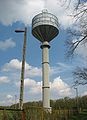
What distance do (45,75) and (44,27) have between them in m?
7.21

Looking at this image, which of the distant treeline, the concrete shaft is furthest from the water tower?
the distant treeline

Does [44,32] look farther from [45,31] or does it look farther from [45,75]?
[45,75]

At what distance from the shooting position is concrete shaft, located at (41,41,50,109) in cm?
3529

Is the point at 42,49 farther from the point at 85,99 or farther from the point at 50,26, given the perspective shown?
the point at 85,99

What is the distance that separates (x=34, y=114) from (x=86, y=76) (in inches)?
754

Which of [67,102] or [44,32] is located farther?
[67,102]

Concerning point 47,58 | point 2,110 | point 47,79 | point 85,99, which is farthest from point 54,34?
point 85,99

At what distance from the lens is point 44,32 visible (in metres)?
37.7

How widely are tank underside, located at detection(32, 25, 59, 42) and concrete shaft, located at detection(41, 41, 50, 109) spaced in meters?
0.95

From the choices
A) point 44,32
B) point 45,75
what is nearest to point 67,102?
point 45,75

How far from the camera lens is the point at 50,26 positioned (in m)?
37.9

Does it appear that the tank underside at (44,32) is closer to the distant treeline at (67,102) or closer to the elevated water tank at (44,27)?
the elevated water tank at (44,27)

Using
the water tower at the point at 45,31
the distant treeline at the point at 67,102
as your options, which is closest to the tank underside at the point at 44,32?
the water tower at the point at 45,31

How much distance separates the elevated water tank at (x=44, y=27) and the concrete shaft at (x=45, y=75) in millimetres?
1183
